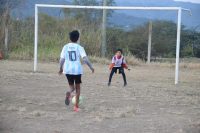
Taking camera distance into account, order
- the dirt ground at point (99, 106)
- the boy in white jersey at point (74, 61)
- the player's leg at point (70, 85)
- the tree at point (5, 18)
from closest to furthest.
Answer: the dirt ground at point (99, 106) < the boy in white jersey at point (74, 61) < the player's leg at point (70, 85) < the tree at point (5, 18)

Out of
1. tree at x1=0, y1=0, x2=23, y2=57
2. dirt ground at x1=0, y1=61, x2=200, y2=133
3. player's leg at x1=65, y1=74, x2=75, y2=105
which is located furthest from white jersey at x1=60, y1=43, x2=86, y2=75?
tree at x1=0, y1=0, x2=23, y2=57

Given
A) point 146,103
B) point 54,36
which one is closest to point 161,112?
point 146,103

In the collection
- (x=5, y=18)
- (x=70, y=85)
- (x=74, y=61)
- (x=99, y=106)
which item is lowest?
(x=99, y=106)

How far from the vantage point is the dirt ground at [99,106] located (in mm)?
8602

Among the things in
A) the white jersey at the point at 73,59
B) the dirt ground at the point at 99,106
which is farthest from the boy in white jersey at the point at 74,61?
the dirt ground at the point at 99,106

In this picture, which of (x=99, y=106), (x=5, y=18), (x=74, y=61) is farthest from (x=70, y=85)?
(x=5, y=18)

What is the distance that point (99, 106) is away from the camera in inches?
430

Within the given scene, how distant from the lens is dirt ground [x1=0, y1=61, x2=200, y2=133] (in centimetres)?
860

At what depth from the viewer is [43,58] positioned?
2541 cm

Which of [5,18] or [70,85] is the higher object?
[5,18]

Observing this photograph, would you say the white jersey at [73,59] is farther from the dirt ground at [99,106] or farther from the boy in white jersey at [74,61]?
the dirt ground at [99,106]

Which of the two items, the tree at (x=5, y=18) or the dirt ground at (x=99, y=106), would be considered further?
the tree at (x=5, y=18)

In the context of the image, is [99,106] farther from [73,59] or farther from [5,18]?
[5,18]

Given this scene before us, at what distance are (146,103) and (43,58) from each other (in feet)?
46.5
